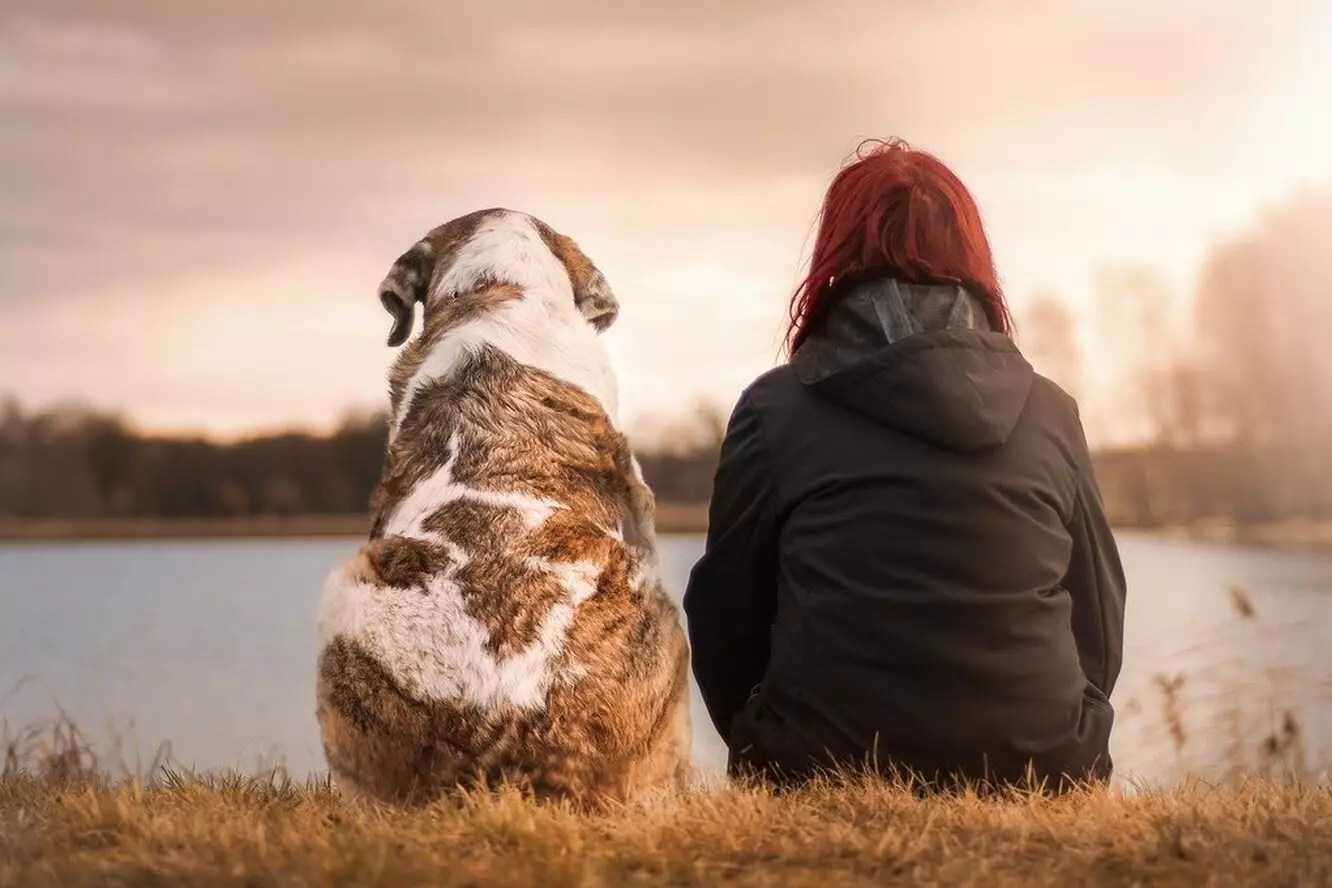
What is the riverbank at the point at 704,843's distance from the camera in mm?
3662

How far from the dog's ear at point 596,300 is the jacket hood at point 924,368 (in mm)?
1375

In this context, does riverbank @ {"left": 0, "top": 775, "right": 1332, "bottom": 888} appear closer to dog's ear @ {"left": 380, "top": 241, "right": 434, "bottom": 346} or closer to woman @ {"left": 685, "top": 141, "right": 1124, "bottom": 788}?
woman @ {"left": 685, "top": 141, "right": 1124, "bottom": 788}

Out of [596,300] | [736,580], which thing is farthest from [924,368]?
[596,300]

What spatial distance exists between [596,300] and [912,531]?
197cm

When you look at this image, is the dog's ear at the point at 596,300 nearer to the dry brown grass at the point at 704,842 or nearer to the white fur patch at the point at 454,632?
the white fur patch at the point at 454,632

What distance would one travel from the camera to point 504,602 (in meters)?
4.23

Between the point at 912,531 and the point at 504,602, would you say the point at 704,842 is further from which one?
the point at 912,531

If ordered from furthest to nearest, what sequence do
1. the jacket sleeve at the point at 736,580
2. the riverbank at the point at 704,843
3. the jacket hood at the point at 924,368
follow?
1. the jacket sleeve at the point at 736,580
2. the jacket hood at the point at 924,368
3. the riverbank at the point at 704,843

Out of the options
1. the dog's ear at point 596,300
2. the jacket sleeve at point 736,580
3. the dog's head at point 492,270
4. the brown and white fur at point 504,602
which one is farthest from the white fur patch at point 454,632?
the dog's ear at point 596,300

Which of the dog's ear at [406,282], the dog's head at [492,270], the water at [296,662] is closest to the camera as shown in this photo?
the dog's head at [492,270]

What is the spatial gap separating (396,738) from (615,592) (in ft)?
2.77

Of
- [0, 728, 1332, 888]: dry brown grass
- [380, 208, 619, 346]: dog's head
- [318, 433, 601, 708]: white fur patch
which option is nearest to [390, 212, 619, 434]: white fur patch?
[380, 208, 619, 346]: dog's head

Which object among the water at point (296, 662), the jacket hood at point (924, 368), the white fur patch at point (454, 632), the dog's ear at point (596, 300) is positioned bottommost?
the water at point (296, 662)

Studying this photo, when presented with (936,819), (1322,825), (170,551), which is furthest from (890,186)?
(170,551)
